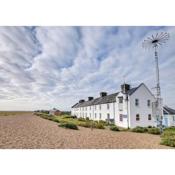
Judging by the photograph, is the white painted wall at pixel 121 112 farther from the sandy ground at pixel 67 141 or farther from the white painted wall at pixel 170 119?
the sandy ground at pixel 67 141

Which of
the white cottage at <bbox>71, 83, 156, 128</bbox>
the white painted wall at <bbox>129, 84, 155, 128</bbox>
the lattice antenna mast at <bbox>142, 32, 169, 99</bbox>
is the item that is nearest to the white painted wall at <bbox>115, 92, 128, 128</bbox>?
the white cottage at <bbox>71, 83, 156, 128</bbox>

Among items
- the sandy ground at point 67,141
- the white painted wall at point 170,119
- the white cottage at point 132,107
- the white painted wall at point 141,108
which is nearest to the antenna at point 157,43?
the white cottage at point 132,107

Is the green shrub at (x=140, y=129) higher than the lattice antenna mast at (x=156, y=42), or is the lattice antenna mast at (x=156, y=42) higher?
the lattice antenna mast at (x=156, y=42)

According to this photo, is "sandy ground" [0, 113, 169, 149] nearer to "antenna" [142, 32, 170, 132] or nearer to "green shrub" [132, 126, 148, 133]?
"green shrub" [132, 126, 148, 133]

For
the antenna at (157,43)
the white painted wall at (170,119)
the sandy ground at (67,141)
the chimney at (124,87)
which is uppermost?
the antenna at (157,43)

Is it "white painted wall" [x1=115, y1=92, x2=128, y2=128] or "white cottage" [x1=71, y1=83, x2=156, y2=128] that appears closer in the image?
"white cottage" [x1=71, y1=83, x2=156, y2=128]

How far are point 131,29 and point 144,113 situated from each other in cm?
373

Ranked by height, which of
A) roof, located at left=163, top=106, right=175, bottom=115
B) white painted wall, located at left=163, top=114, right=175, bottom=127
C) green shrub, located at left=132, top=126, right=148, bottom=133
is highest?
roof, located at left=163, top=106, right=175, bottom=115

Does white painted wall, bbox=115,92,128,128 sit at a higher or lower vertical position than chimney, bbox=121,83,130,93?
lower

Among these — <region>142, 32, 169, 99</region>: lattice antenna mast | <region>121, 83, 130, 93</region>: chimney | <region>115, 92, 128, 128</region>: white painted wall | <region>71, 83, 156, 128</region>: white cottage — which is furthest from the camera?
<region>115, 92, 128, 128</region>: white painted wall

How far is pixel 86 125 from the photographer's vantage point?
8.34 metres

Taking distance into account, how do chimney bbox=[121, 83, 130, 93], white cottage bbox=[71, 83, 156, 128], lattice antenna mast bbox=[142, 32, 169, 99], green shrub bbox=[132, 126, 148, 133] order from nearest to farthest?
1. lattice antenna mast bbox=[142, 32, 169, 99]
2. chimney bbox=[121, 83, 130, 93]
3. green shrub bbox=[132, 126, 148, 133]
4. white cottage bbox=[71, 83, 156, 128]
